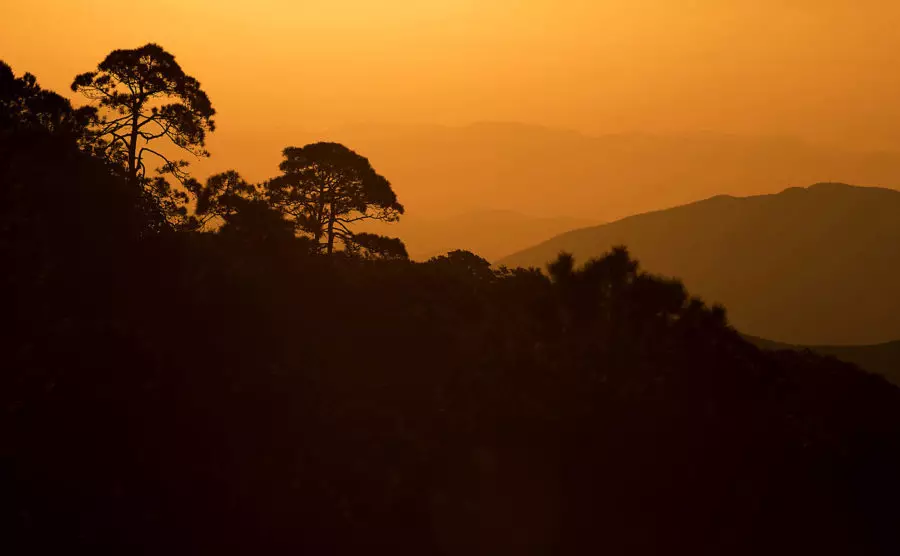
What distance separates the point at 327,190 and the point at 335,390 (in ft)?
76.1

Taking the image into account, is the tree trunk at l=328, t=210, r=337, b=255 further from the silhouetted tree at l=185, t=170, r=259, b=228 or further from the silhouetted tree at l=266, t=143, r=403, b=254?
the silhouetted tree at l=185, t=170, r=259, b=228

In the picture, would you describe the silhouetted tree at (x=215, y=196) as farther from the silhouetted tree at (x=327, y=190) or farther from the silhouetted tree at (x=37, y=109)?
the silhouetted tree at (x=327, y=190)

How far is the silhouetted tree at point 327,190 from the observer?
56.4m

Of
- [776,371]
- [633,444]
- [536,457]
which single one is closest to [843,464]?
[776,371]

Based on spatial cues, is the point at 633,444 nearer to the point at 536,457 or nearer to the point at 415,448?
the point at 536,457

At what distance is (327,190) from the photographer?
5716cm

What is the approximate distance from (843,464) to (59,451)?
154ft

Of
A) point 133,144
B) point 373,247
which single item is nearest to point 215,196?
point 133,144

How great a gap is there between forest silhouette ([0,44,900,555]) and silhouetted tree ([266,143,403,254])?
169 mm

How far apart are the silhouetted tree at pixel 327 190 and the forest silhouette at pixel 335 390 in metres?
0.17

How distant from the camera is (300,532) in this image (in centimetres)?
3156

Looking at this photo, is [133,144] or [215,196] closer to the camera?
[133,144]

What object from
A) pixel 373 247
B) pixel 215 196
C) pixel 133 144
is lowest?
pixel 373 247

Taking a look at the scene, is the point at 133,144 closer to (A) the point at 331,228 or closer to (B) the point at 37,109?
(B) the point at 37,109
